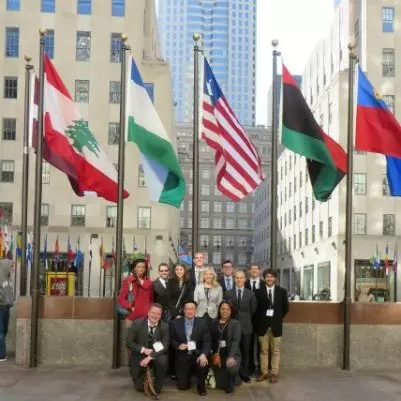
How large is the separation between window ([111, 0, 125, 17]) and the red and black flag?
43521 mm

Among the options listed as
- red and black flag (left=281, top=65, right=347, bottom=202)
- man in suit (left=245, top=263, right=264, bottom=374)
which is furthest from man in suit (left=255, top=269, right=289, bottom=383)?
red and black flag (left=281, top=65, right=347, bottom=202)

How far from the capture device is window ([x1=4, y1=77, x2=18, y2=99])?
175 ft

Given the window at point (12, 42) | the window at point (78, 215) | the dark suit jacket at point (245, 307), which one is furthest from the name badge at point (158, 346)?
the window at point (12, 42)

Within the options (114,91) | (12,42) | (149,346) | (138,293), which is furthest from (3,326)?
(12,42)

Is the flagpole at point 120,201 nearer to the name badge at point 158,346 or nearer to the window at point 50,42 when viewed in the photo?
the name badge at point 158,346

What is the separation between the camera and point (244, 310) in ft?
37.9

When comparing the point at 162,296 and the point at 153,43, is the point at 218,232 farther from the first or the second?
the point at 162,296

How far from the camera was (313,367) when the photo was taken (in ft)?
43.2

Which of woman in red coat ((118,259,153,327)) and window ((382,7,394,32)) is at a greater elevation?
window ((382,7,394,32))

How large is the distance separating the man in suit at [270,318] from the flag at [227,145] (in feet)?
7.42

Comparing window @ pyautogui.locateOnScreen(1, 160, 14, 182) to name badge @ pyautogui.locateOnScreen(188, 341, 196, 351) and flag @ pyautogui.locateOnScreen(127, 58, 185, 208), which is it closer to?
flag @ pyautogui.locateOnScreen(127, 58, 185, 208)

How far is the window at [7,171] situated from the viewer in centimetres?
5262

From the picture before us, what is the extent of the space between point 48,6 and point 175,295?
47384 millimetres

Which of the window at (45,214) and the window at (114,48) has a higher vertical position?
the window at (114,48)
